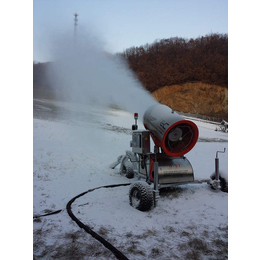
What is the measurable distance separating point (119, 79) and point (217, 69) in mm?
34787

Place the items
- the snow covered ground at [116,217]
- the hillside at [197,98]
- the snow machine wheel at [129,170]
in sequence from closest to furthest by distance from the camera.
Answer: the snow covered ground at [116,217] < the snow machine wheel at [129,170] < the hillside at [197,98]

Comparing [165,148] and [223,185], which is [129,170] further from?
[223,185]

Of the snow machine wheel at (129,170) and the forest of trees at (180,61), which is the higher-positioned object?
the forest of trees at (180,61)

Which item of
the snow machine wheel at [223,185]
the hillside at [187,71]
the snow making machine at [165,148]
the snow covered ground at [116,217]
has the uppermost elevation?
the hillside at [187,71]

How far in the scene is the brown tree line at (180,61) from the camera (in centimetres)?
4044

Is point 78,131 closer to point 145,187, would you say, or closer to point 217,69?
point 145,187

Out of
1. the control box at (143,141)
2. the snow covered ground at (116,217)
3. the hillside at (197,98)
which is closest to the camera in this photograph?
the snow covered ground at (116,217)

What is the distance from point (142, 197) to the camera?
448cm

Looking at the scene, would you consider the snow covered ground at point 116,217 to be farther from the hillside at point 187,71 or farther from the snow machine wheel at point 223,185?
the hillside at point 187,71

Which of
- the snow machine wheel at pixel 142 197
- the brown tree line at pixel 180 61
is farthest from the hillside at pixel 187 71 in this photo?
the snow machine wheel at pixel 142 197

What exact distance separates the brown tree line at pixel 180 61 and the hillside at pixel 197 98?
1175mm

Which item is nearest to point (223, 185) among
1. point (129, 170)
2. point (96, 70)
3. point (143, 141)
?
point (143, 141)

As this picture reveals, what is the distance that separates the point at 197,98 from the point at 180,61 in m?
9.69
